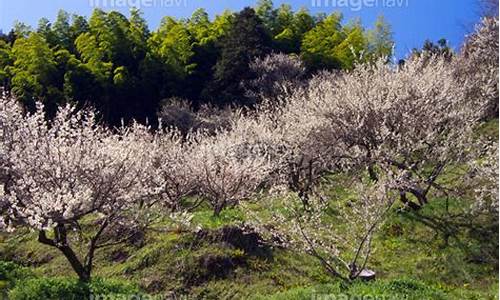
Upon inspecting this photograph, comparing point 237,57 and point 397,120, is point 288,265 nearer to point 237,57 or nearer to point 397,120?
point 397,120

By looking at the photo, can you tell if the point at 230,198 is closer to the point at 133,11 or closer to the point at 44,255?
the point at 44,255

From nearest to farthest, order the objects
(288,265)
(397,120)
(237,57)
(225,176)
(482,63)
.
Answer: (288,265) → (225,176) → (397,120) → (482,63) → (237,57)

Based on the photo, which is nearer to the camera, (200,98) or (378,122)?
(378,122)

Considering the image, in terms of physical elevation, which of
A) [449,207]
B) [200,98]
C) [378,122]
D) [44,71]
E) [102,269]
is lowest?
[102,269]

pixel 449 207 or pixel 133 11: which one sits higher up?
pixel 133 11

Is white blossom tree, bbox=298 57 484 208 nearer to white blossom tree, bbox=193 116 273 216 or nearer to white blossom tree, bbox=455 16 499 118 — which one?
white blossom tree, bbox=193 116 273 216

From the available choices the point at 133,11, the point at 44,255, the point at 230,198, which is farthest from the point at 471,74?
the point at 133,11

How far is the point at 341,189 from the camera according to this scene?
17250 millimetres

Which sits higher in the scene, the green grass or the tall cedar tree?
the tall cedar tree

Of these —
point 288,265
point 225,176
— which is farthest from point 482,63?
point 288,265

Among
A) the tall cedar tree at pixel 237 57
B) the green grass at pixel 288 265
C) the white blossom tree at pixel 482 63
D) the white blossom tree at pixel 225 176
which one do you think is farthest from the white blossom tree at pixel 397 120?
the tall cedar tree at pixel 237 57

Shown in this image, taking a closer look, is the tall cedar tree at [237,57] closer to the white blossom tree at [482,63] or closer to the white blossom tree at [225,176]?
the white blossom tree at [482,63]

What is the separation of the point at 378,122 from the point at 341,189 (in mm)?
3018

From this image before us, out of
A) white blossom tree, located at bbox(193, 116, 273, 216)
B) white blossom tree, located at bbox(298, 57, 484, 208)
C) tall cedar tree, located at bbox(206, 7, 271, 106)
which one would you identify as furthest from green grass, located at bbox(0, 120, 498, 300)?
tall cedar tree, located at bbox(206, 7, 271, 106)
